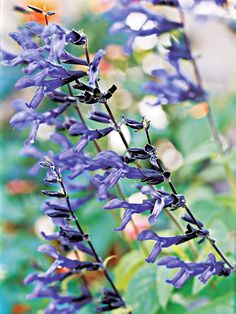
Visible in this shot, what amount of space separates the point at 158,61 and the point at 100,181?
1.06 meters

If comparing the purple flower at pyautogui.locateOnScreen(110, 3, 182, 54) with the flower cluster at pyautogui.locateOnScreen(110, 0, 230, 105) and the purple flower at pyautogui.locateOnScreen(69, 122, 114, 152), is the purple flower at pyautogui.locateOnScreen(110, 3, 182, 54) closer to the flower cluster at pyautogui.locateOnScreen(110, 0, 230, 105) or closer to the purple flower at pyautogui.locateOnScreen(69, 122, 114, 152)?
the flower cluster at pyautogui.locateOnScreen(110, 0, 230, 105)

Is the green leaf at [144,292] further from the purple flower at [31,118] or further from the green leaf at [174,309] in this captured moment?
the purple flower at [31,118]

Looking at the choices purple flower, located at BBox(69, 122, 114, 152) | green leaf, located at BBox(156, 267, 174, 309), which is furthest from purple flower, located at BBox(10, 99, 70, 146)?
green leaf, located at BBox(156, 267, 174, 309)

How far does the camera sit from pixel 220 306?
0.98 meters

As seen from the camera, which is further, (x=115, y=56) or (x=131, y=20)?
(x=115, y=56)

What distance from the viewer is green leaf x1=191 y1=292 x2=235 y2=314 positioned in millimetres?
962

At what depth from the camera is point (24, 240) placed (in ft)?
5.24

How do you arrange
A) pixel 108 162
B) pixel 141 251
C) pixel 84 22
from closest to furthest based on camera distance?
pixel 108 162 → pixel 141 251 → pixel 84 22

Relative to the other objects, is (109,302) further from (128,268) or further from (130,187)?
(130,187)

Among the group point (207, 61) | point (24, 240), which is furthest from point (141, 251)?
point (207, 61)

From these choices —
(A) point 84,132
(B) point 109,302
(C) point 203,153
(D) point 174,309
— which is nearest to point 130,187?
(C) point 203,153

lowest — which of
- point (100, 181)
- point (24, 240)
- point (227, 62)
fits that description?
point (227, 62)

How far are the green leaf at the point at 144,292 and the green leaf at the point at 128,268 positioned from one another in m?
0.07

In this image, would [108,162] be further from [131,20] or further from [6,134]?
[6,134]
